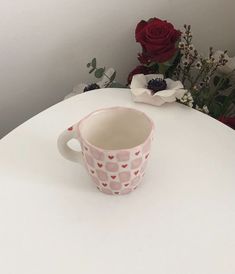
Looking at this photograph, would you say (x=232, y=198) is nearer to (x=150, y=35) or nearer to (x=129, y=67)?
(x=150, y=35)

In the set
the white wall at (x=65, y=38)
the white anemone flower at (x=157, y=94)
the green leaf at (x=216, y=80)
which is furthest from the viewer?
the green leaf at (x=216, y=80)

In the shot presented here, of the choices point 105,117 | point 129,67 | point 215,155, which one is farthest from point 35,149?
point 129,67

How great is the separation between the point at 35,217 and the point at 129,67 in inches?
20.5

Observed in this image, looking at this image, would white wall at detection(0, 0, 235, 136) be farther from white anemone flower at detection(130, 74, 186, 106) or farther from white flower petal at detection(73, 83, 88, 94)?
white anemone flower at detection(130, 74, 186, 106)

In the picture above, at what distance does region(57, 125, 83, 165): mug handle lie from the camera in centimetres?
56

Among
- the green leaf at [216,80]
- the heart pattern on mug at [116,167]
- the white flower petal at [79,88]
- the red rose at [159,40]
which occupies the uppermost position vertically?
the red rose at [159,40]

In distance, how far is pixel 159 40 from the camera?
2.55ft

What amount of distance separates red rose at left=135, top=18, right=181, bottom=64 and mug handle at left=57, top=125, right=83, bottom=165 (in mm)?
305

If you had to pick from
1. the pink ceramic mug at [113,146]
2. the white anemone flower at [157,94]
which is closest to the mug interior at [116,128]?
the pink ceramic mug at [113,146]

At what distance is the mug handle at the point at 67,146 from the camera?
0.56 metres

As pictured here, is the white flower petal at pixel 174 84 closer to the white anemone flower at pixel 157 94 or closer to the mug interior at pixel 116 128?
the white anemone flower at pixel 157 94

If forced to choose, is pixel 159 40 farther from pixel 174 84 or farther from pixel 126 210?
pixel 126 210

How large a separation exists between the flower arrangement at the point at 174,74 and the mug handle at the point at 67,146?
0.21m

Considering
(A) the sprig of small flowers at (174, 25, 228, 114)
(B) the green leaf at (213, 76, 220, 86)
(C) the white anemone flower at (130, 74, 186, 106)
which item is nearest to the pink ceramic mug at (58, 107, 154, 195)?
(C) the white anemone flower at (130, 74, 186, 106)
